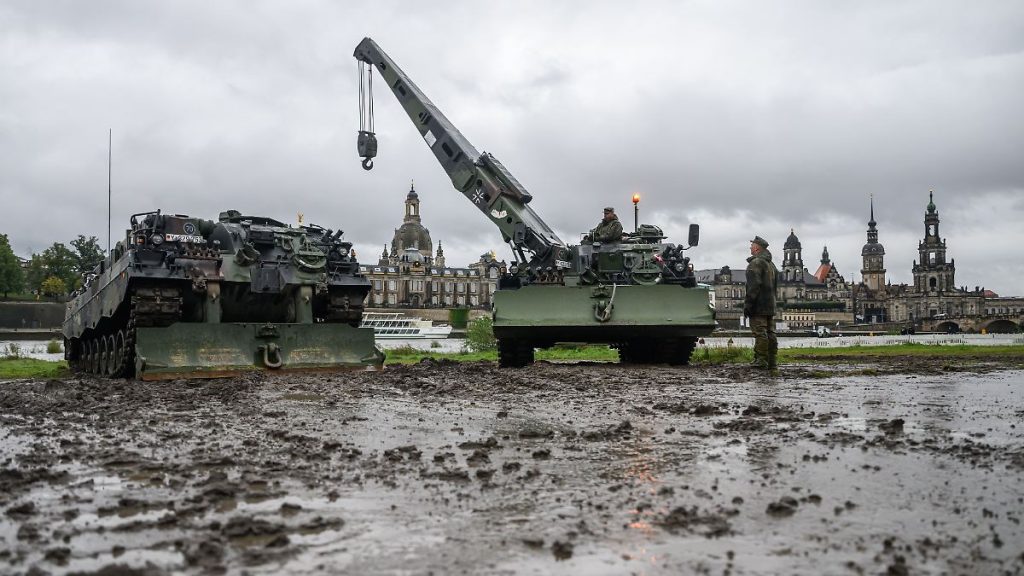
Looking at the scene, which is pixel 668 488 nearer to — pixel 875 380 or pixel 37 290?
pixel 875 380

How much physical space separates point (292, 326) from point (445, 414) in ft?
22.2

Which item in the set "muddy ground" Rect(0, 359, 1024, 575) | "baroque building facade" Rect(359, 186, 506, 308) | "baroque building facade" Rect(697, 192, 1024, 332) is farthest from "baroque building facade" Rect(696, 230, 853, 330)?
"muddy ground" Rect(0, 359, 1024, 575)

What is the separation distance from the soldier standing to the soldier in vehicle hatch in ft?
11.4

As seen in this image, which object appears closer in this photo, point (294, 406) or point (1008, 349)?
point (294, 406)

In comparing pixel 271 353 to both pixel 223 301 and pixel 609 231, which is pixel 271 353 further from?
pixel 609 231

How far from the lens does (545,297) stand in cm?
1509

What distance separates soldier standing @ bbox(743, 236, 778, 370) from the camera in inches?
517

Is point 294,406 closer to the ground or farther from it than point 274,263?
closer to the ground

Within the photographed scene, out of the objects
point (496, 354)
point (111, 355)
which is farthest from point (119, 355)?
point (496, 354)

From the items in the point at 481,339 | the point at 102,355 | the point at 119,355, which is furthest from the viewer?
the point at 481,339

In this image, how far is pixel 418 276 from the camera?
161 metres

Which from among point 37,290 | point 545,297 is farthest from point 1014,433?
point 37,290

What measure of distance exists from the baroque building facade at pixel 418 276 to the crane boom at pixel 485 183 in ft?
444

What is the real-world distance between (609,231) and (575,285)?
146cm
